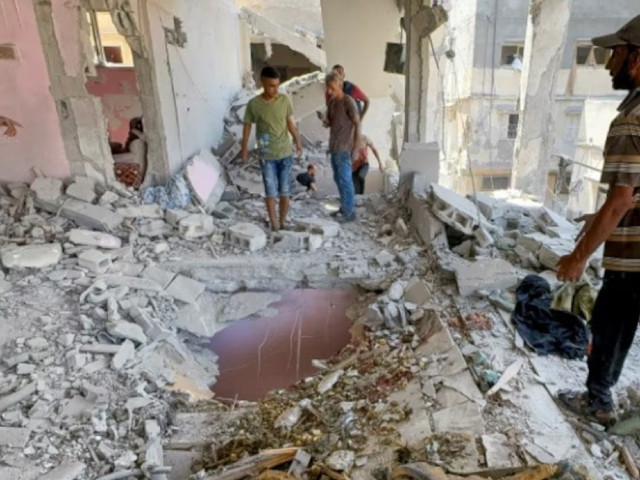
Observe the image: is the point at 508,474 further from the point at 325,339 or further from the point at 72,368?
the point at 72,368

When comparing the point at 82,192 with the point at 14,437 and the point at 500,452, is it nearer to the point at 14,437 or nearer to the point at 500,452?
the point at 14,437

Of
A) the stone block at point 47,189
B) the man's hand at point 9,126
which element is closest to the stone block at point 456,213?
the stone block at point 47,189

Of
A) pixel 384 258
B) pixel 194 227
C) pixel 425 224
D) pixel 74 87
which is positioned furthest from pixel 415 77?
pixel 74 87

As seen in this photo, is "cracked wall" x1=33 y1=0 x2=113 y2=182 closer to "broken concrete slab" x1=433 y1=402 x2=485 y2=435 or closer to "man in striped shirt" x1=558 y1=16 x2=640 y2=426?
"broken concrete slab" x1=433 y1=402 x2=485 y2=435

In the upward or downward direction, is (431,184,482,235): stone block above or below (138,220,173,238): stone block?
above

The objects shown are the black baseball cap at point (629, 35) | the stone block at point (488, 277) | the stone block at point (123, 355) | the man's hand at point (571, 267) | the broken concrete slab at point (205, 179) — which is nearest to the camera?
the black baseball cap at point (629, 35)

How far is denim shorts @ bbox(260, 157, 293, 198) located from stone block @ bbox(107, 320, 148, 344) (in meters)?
2.24

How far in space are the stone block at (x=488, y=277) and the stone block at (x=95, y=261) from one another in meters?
3.51

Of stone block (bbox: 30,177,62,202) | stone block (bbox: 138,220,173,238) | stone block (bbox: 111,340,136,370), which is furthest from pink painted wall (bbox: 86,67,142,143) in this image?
stone block (bbox: 111,340,136,370)

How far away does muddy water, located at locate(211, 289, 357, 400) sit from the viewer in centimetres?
383

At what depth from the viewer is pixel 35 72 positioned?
5441 mm

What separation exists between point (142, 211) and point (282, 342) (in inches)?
107

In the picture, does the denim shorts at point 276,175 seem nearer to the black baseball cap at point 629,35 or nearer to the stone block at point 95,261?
the stone block at point 95,261

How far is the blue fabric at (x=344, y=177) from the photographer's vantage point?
5.67 m
